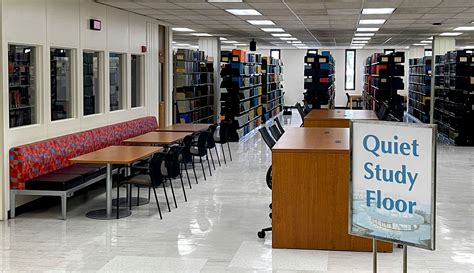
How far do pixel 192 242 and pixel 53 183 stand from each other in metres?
2.00

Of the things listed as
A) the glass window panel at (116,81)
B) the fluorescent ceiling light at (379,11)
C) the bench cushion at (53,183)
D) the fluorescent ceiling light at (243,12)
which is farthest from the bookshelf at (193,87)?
the bench cushion at (53,183)

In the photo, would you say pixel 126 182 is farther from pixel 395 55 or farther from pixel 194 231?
pixel 395 55

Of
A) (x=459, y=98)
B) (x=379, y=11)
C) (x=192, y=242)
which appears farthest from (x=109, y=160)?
(x=459, y=98)

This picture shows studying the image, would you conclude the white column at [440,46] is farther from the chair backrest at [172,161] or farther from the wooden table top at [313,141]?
the chair backrest at [172,161]

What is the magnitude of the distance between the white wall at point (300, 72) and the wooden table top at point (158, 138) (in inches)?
797

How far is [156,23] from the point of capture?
13258 mm

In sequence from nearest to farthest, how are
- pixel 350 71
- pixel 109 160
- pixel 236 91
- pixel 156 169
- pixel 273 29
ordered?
pixel 109 160 → pixel 156 169 → pixel 273 29 → pixel 236 91 → pixel 350 71

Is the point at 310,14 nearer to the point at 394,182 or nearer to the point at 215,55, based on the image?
the point at 215,55

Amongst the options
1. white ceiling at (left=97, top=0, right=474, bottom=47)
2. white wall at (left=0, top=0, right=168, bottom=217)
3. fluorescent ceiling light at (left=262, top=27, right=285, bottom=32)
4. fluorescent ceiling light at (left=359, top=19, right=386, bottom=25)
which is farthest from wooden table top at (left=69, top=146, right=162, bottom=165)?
fluorescent ceiling light at (left=262, top=27, right=285, bottom=32)

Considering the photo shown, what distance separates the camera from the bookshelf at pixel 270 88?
21.4 m

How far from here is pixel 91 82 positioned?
10.3m

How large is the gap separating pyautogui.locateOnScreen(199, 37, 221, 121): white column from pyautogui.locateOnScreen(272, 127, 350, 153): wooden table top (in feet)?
33.1

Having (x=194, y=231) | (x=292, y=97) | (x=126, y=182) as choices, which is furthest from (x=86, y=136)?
(x=292, y=97)

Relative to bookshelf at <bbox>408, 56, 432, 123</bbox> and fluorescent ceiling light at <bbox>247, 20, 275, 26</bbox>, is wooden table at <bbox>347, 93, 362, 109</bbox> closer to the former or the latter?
bookshelf at <bbox>408, 56, 432, 123</bbox>
